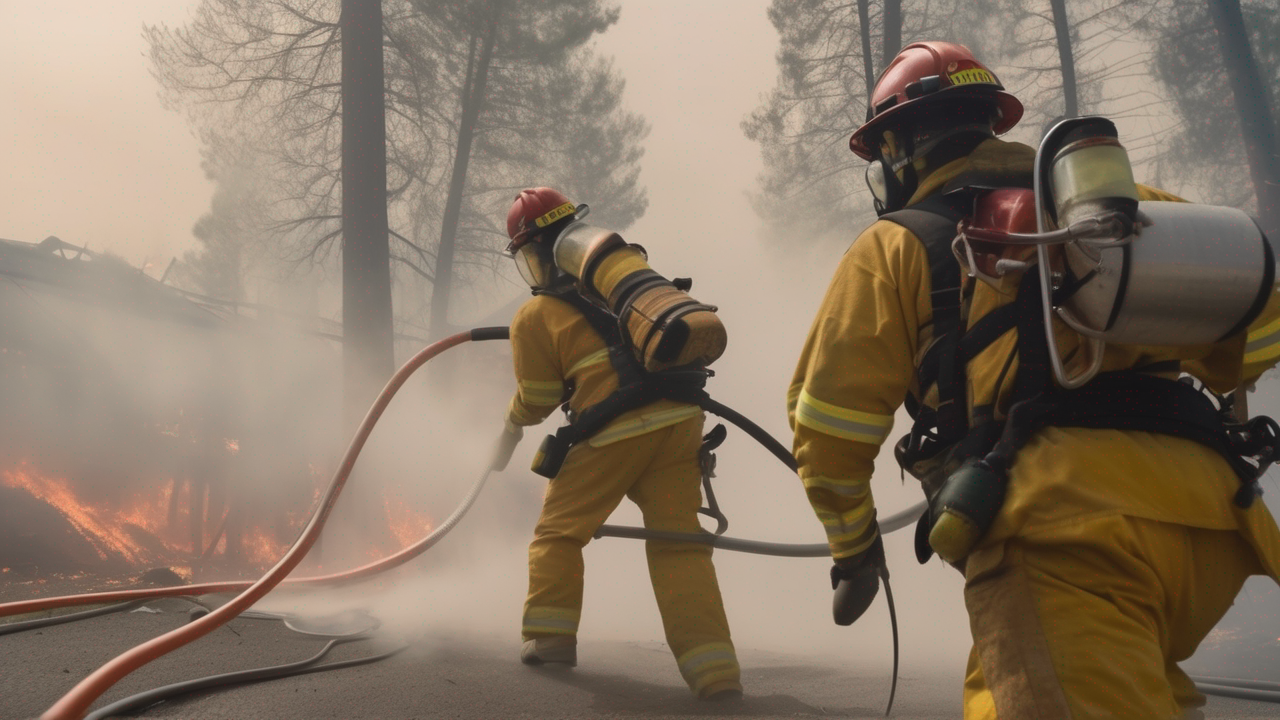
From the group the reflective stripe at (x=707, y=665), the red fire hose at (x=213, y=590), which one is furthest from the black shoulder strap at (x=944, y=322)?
the red fire hose at (x=213, y=590)

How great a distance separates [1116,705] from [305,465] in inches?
401

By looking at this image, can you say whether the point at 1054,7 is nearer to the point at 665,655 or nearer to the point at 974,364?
the point at 665,655

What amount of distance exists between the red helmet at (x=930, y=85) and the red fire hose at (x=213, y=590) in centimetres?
218

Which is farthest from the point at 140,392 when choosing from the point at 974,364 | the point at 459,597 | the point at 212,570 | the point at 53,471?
the point at 974,364

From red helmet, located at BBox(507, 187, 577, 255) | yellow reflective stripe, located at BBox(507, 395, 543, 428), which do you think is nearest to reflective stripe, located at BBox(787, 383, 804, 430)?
yellow reflective stripe, located at BBox(507, 395, 543, 428)

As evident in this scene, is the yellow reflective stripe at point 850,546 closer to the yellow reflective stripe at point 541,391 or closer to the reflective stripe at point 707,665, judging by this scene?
the reflective stripe at point 707,665

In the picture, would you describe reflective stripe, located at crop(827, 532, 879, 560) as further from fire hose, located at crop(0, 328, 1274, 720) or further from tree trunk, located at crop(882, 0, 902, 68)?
tree trunk, located at crop(882, 0, 902, 68)

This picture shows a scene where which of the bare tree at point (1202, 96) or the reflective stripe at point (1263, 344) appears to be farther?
the bare tree at point (1202, 96)

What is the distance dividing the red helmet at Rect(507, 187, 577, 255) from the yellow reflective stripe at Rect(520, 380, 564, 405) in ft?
2.10

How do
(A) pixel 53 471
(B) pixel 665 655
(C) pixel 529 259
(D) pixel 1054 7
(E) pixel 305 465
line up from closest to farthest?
1. (C) pixel 529 259
2. (B) pixel 665 655
3. (A) pixel 53 471
4. (D) pixel 1054 7
5. (E) pixel 305 465

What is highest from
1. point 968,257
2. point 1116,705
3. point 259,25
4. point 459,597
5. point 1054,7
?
point 259,25

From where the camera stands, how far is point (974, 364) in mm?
1693

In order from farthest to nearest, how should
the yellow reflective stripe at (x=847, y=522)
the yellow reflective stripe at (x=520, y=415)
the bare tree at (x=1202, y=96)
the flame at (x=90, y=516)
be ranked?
the bare tree at (x=1202, y=96)
the flame at (x=90, y=516)
the yellow reflective stripe at (x=520, y=415)
the yellow reflective stripe at (x=847, y=522)

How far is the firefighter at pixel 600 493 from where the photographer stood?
327 centimetres
